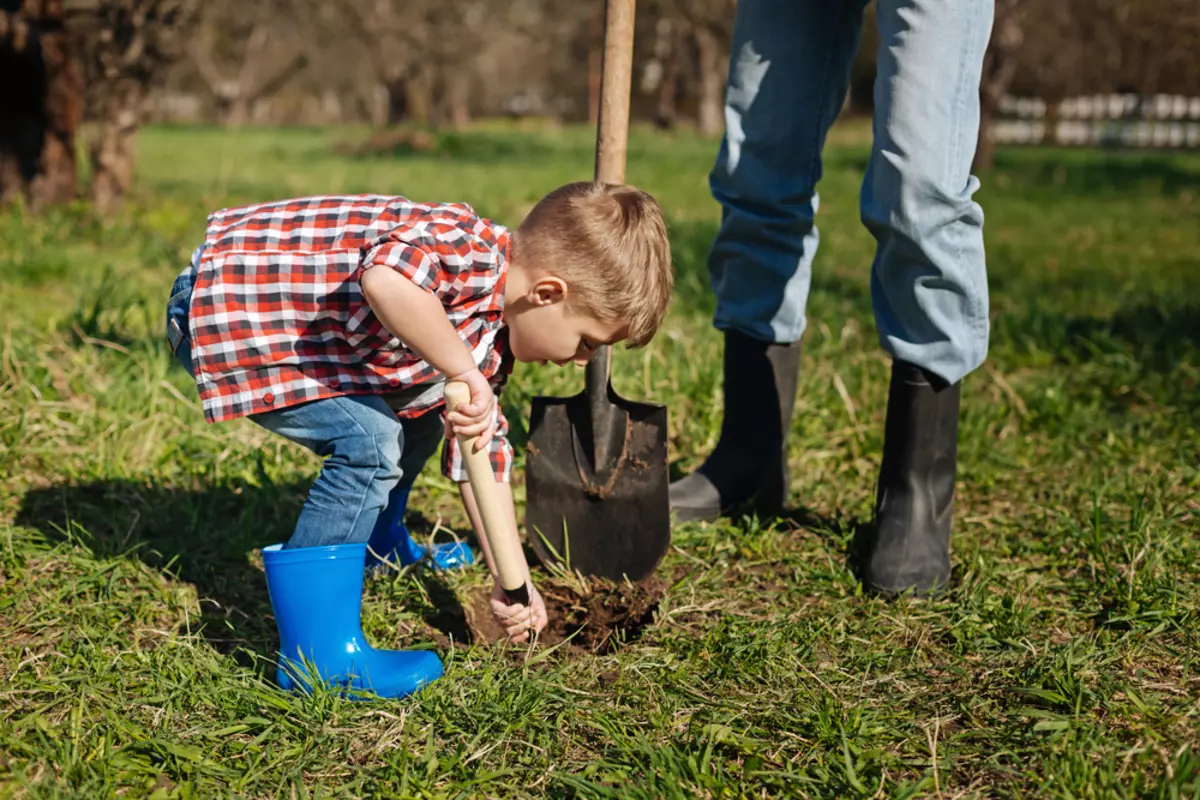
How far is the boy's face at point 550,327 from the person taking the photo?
1.79m

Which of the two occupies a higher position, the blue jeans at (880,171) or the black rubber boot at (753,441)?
the blue jeans at (880,171)

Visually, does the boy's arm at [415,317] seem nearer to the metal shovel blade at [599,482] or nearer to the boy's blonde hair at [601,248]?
the boy's blonde hair at [601,248]

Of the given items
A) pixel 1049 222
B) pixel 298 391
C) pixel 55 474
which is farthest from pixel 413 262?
pixel 1049 222

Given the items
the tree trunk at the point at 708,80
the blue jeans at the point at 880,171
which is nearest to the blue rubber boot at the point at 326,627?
the blue jeans at the point at 880,171

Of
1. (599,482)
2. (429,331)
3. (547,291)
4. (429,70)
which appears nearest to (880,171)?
(547,291)

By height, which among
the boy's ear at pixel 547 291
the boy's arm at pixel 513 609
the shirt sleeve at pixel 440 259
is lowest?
the boy's arm at pixel 513 609

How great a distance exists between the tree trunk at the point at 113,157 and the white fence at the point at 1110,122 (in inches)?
658

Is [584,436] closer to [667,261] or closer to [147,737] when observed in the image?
[667,261]

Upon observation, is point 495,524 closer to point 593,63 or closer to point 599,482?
point 599,482

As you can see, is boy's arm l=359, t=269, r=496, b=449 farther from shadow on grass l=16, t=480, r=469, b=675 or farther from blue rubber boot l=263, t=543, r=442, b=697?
shadow on grass l=16, t=480, r=469, b=675

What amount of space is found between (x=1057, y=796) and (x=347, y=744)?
102 cm

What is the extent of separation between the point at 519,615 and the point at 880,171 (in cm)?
108

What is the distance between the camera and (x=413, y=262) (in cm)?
165

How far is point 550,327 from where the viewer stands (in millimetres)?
1819
